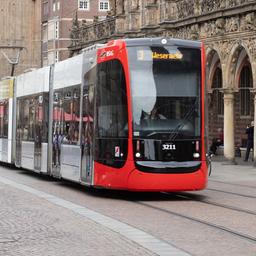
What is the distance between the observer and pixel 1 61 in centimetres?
10012

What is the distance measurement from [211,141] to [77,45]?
59.7ft

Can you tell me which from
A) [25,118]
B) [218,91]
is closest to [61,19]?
[218,91]

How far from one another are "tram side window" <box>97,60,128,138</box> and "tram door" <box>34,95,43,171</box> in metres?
6.90

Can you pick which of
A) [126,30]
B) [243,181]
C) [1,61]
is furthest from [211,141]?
[1,61]

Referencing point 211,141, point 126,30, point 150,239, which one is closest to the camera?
point 150,239

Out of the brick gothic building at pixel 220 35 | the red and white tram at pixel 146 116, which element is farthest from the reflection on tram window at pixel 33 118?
the brick gothic building at pixel 220 35

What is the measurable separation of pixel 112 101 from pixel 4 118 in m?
15.2

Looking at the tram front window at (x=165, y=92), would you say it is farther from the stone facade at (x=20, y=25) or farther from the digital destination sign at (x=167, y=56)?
the stone facade at (x=20, y=25)

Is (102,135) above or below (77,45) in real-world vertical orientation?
below

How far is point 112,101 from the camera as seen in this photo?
18.0m

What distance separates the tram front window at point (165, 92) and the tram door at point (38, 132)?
Answer: 307 inches

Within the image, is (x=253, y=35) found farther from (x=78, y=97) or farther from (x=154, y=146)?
(x=154, y=146)

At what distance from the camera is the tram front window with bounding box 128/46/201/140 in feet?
57.9

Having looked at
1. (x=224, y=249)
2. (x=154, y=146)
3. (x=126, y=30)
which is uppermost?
(x=126, y=30)
